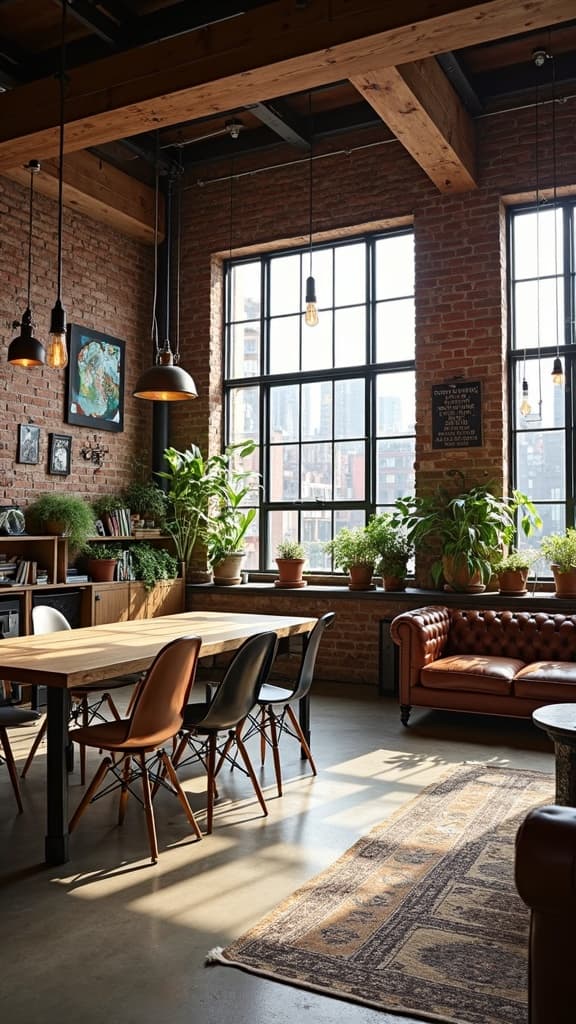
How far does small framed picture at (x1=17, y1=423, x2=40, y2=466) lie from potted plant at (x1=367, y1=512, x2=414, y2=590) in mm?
2985

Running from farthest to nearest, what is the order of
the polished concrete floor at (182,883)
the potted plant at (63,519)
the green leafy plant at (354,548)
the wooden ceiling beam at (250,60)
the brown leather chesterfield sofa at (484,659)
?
the green leafy plant at (354,548) → the potted plant at (63,519) → the brown leather chesterfield sofa at (484,659) → the wooden ceiling beam at (250,60) → the polished concrete floor at (182,883)

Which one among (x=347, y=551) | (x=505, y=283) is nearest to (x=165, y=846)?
(x=347, y=551)

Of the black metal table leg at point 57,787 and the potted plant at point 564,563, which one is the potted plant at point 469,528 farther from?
the black metal table leg at point 57,787

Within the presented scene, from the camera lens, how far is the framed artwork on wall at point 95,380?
7.61m

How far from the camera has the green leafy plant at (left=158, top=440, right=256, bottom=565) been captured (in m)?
7.98

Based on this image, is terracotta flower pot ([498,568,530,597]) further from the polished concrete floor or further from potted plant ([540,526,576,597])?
the polished concrete floor

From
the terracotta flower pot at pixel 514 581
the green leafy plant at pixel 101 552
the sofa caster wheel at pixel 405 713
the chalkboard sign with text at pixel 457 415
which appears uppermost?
the chalkboard sign with text at pixel 457 415

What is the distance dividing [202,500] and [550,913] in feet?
21.1

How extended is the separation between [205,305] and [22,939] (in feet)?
22.4

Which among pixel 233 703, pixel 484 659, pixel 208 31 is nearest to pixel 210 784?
pixel 233 703

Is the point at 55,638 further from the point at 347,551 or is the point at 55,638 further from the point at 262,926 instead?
the point at 347,551

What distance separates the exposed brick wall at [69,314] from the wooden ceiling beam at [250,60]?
139 cm

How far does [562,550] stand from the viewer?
20.6 feet

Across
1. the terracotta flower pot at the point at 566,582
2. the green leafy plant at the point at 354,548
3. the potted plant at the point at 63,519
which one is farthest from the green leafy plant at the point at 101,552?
the terracotta flower pot at the point at 566,582
